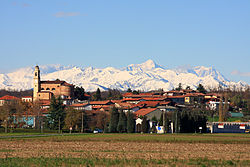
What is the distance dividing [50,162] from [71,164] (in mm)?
2034

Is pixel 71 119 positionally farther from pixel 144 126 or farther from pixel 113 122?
pixel 144 126

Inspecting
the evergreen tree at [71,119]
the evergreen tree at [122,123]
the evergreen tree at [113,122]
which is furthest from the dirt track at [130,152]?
the evergreen tree at [71,119]

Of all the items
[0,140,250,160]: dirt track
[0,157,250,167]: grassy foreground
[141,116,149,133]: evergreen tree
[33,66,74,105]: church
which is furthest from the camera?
[33,66,74,105]: church

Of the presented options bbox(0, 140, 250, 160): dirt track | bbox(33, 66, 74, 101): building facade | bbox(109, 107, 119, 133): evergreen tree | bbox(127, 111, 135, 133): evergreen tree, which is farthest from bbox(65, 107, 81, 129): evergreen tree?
bbox(33, 66, 74, 101): building facade

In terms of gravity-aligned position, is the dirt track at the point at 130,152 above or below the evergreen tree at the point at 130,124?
below

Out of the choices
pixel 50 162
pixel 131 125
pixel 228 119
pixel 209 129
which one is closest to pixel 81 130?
pixel 131 125

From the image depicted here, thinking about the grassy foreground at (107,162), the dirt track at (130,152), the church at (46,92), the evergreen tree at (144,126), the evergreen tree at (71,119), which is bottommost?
the grassy foreground at (107,162)

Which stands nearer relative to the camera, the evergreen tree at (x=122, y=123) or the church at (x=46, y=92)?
the evergreen tree at (x=122, y=123)

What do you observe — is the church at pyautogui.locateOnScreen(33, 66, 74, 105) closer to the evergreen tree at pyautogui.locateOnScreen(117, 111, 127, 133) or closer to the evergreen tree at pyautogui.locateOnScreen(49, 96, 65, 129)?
the evergreen tree at pyautogui.locateOnScreen(49, 96, 65, 129)

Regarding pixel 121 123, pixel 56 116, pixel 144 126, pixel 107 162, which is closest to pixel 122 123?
pixel 121 123

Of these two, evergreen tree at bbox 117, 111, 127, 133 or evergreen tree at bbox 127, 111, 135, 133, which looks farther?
evergreen tree at bbox 117, 111, 127, 133

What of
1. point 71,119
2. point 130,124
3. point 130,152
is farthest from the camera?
point 71,119

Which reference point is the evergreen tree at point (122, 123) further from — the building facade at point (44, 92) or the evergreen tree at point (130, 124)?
the building facade at point (44, 92)

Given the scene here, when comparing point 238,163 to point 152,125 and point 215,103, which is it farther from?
point 215,103
